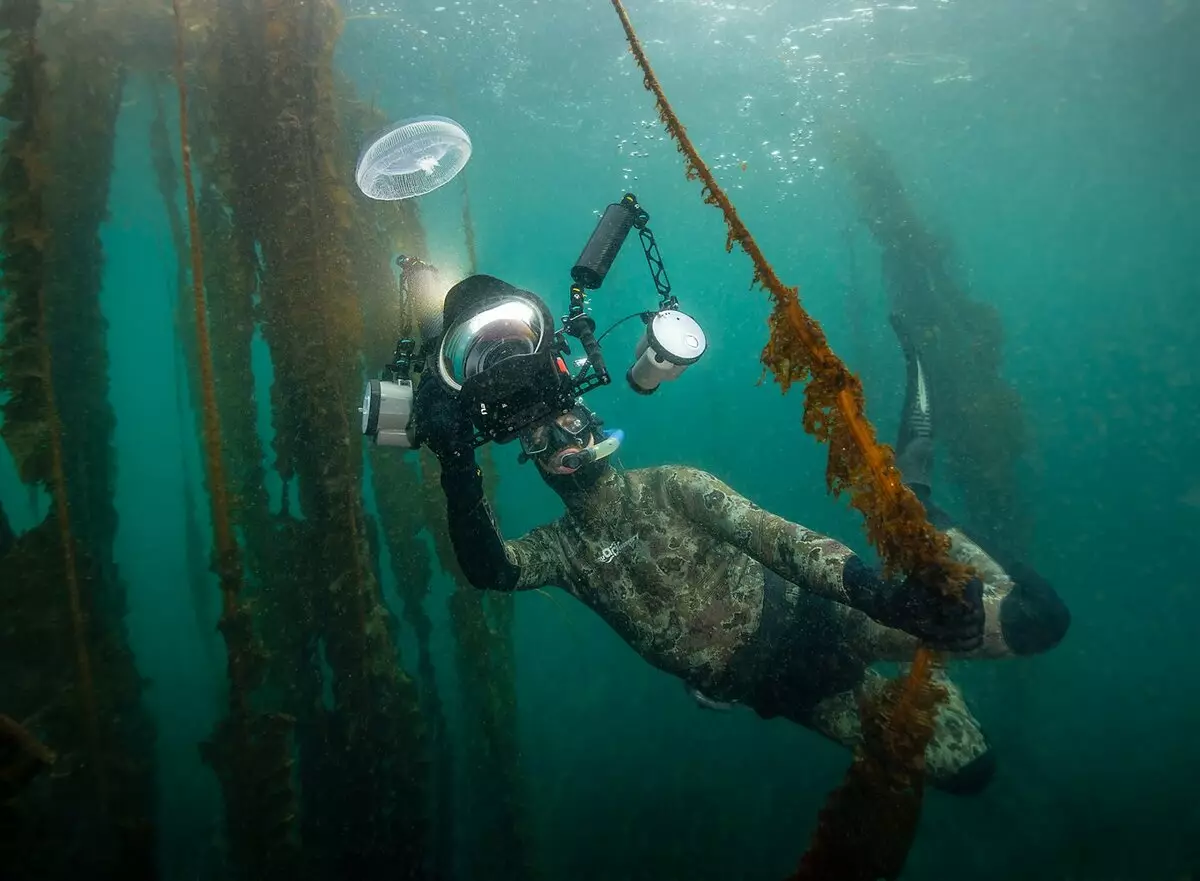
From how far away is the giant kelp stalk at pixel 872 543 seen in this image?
6.06ft

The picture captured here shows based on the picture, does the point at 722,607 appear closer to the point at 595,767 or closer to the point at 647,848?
the point at 647,848

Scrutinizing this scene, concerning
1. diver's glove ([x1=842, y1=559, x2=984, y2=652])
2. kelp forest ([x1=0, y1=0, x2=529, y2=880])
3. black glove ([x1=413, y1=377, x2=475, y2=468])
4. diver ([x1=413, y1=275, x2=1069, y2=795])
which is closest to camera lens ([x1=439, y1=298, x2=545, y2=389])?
black glove ([x1=413, y1=377, x2=475, y2=468])

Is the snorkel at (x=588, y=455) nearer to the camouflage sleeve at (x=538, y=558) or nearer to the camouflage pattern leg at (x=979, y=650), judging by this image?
the camouflage sleeve at (x=538, y=558)

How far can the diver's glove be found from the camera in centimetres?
197

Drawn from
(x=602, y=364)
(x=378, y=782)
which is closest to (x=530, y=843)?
(x=378, y=782)

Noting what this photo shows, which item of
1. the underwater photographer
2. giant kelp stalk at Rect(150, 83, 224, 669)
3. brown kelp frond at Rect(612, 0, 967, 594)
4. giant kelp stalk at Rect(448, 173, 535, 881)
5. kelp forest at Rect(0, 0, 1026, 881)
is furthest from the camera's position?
giant kelp stalk at Rect(150, 83, 224, 669)

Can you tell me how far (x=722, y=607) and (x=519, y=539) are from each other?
1635 millimetres

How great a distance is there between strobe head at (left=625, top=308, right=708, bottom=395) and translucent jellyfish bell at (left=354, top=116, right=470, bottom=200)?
2041mm

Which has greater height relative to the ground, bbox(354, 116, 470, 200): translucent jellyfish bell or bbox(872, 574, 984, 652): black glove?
bbox(354, 116, 470, 200): translucent jellyfish bell

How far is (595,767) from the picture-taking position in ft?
50.5

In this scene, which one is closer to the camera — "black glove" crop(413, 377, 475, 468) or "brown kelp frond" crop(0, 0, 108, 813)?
"black glove" crop(413, 377, 475, 468)

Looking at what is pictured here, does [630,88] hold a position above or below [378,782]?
above

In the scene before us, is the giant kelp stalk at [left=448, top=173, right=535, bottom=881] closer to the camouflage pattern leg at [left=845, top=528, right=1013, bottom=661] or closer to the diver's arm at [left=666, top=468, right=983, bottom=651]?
the diver's arm at [left=666, top=468, right=983, bottom=651]

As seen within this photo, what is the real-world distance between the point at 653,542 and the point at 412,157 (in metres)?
3.46
